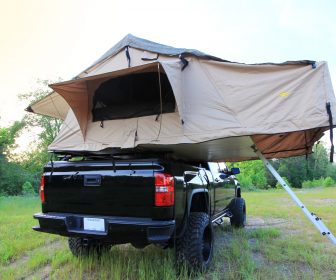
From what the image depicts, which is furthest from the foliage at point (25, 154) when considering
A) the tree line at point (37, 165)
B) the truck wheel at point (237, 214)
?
the truck wheel at point (237, 214)

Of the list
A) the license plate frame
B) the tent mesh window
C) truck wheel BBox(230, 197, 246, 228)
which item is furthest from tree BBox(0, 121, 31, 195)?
the license plate frame

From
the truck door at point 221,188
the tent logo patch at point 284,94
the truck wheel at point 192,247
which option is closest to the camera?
the truck wheel at point 192,247

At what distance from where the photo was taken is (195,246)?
12.1 ft

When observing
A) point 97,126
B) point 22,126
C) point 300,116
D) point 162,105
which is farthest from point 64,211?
point 22,126

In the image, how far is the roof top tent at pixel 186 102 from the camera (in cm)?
378

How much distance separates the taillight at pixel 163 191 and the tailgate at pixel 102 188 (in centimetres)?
5

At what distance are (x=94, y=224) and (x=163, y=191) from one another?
847 mm

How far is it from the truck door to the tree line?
926 inches

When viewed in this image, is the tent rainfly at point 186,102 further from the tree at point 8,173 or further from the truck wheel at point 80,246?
the tree at point 8,173

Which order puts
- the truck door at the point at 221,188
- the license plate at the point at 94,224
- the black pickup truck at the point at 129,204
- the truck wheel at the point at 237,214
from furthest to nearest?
the truck wheel at the point at 237,214, the truck door at the point at 221,188, the license plate at the point at 94,224, the black pickup truck at the point at 129,204

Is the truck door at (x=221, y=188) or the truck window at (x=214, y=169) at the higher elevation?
the truck window at (x=214, y=169)

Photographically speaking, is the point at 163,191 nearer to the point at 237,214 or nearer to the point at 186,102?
the point at 186,102

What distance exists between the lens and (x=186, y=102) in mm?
4172

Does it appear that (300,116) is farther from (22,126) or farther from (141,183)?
(22,126)
